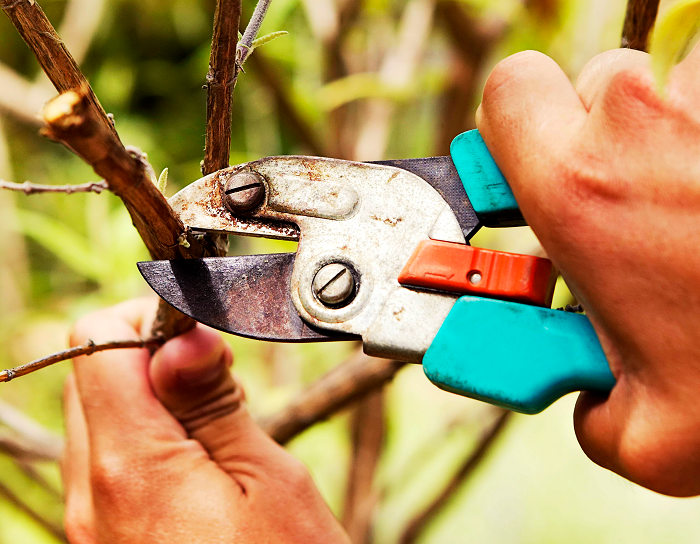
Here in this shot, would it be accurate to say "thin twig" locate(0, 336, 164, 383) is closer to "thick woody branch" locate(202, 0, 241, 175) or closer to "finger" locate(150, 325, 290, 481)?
"finger" locate(150, 325, 290, 481)

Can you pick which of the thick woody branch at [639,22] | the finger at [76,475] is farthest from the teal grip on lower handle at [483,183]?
the finger at [76,475]

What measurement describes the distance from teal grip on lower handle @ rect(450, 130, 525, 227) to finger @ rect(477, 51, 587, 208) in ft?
0.09

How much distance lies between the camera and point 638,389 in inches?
16.5

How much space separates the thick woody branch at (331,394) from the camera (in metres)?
0.81

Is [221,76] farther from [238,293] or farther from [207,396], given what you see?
[207,396]

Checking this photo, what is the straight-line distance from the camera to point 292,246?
102 centimetres

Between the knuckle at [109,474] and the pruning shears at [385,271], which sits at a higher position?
the pruning shears at [385,271]

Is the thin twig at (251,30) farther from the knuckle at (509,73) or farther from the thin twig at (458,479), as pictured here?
the thin twig at (458,479)

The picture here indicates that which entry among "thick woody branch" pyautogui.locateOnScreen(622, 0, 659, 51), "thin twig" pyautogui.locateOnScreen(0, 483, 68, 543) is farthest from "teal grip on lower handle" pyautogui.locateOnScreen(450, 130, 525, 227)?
"thin twig" pyautogui.locateOnScreen(0, 483, 68, 543)

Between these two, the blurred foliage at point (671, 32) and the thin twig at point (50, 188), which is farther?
the thin twig at point (50, 188)

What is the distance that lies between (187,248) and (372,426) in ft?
2.88

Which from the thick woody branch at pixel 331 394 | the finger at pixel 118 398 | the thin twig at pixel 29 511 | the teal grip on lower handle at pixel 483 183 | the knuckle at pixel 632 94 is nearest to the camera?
the knuckle at pixel 632 94

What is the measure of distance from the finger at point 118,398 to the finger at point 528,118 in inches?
17.0

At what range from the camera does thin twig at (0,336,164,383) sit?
0.47 metres
